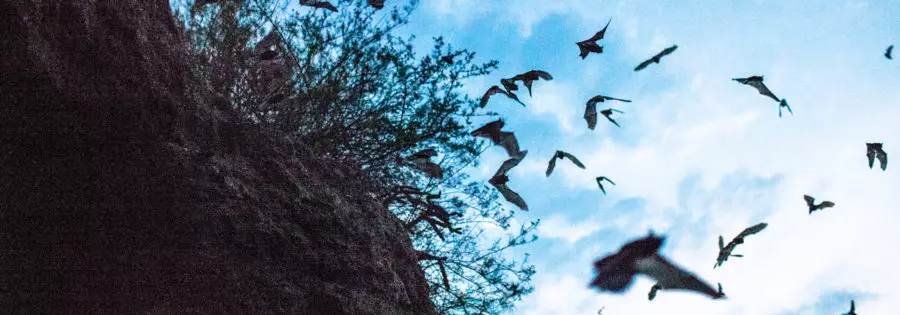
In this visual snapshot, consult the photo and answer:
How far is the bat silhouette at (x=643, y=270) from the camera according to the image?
288cm

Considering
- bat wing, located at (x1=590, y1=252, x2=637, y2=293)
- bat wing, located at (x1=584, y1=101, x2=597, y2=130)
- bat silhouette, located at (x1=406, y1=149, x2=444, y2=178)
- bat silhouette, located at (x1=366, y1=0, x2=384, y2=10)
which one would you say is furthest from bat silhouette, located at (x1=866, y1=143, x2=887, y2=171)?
bat silhouette, located at (x1=366, y1=0, x2=384, y2=10)

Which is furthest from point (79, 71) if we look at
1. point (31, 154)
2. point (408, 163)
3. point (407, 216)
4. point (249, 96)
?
point (407, 216)

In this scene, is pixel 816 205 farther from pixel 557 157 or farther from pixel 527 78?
pixel 527 78

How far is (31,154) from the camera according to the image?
2684 mm

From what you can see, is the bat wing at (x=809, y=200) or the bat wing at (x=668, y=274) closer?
the bat wing at (x=668, y=274)

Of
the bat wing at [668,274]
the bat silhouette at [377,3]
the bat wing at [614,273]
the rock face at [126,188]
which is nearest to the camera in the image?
the rock face at [126,188]

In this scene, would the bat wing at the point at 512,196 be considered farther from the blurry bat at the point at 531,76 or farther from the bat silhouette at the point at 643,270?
the bat silhouette at the point at 643,270

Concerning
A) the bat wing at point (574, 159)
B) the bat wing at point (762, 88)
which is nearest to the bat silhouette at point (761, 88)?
the bat wing at point (762, 88)

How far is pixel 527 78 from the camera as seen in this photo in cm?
427

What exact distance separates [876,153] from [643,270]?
2.80 metres

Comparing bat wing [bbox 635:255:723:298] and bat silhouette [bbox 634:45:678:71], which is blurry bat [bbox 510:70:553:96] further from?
bat wing [bbox 635:255:723:298]

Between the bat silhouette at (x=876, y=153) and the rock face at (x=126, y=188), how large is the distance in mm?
3866

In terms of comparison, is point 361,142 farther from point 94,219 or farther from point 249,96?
point 94,219

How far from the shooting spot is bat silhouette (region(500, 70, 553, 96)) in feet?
13.9
